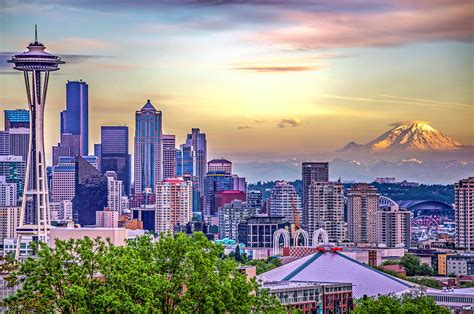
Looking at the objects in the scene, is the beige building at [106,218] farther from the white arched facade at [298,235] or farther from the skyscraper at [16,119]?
the white arched facade at [298,235]

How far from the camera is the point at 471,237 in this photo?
80.8 meters

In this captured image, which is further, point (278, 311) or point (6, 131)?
point (6, 131)

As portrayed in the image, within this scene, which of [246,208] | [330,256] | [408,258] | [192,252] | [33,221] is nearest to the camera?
[192,252]

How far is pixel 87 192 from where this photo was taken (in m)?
111

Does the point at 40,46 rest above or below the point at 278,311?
above

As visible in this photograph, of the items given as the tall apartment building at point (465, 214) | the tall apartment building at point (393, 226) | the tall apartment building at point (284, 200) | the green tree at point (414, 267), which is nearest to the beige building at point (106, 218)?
the tall apartment building at point (284, 200)

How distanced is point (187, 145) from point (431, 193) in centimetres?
2322

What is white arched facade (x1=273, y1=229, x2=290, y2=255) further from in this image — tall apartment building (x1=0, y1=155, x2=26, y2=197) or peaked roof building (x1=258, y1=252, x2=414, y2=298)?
tall apartment building (x1=0, y1=155, x2=26, y2=197)

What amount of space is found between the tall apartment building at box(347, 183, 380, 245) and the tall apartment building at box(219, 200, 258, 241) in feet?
23.4

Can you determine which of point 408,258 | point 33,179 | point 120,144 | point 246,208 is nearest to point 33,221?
point 33,179

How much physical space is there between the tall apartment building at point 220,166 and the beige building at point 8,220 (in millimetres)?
42616

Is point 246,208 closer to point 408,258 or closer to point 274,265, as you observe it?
point 408,258

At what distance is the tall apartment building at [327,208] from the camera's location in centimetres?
9275

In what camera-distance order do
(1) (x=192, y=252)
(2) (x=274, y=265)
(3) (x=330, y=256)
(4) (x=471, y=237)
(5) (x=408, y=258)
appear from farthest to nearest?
(4) (x=471, y=237)
(5) (x=408, y=258)
(2) (x=274, y=265)
(3) (x=330, y=256)
(1) (x=192, y=252)
